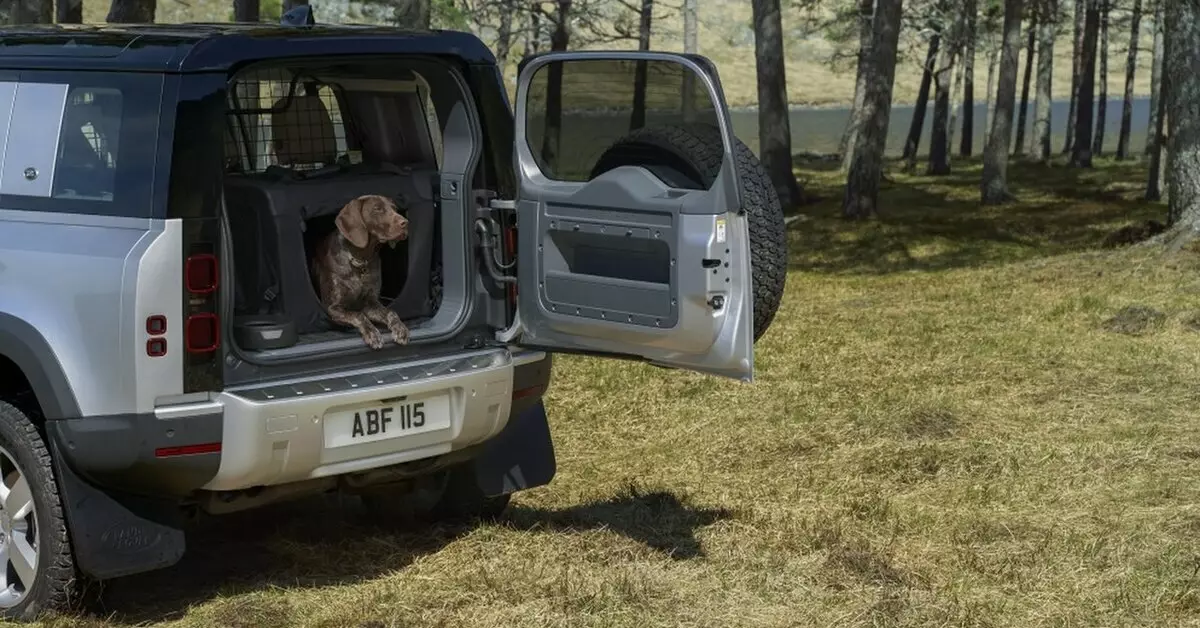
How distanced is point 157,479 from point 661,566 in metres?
2.04

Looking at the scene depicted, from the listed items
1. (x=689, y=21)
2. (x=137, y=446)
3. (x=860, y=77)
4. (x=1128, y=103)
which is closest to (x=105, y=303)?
(x=137, y=446)

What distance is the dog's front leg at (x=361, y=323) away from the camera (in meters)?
6.04

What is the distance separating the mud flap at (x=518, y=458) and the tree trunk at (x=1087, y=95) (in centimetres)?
3147

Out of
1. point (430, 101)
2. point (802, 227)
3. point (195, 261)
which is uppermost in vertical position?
point (430, 101)

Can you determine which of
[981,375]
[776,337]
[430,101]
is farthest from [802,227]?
[430,101]

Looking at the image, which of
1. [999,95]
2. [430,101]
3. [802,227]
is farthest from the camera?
[999,95]

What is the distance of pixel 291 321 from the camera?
6113 millimetres

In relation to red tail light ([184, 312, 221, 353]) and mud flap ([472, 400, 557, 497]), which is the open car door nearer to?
mud flap ([472, 400, 557, 497])

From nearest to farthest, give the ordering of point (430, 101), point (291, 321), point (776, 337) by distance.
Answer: point (291, 321) < point (430, 101) < point (776, 337)

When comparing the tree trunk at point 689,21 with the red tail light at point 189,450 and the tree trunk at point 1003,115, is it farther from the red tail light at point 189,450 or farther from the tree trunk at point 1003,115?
the red tail light at point 189,450

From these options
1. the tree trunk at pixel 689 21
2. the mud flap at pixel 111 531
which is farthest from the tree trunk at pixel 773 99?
the mud flap at pixel 111 531

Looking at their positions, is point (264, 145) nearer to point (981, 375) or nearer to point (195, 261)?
point (195, 261)

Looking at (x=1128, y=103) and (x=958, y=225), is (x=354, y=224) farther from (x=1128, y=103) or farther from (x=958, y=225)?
(x=1128, y=103)

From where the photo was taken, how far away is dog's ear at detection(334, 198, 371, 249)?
6.20 meters
